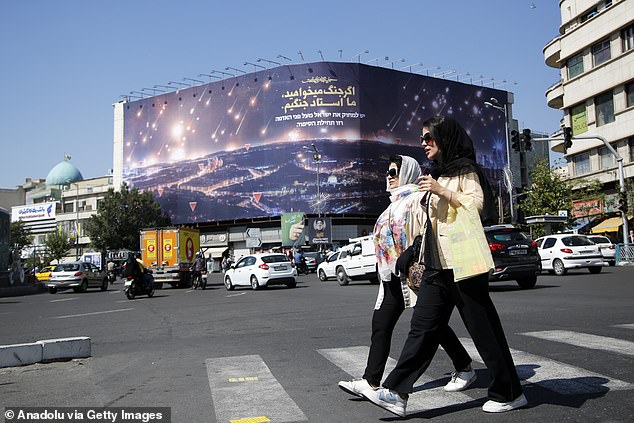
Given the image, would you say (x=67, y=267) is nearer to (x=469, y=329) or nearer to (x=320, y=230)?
(x=469, y=329)

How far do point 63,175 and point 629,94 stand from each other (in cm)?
8841

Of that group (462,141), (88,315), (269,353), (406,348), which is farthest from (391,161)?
(88,315)

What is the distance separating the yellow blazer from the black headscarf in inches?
1.6

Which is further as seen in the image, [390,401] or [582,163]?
[582,163]

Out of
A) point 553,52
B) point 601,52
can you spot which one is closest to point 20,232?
point 553,52

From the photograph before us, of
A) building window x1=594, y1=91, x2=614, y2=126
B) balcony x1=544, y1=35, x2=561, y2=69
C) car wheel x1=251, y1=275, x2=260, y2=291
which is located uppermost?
balcony x1=544, y1=35, x2=561, y2=69

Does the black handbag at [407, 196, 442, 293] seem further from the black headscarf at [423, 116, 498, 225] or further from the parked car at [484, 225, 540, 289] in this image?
the parked car at [484, 225, 540, 289]

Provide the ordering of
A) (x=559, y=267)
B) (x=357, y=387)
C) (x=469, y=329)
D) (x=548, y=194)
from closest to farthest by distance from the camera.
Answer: (x=469, y=329) → (x=357, y=387) → (x=559, y=267) → (x=548, y=194)

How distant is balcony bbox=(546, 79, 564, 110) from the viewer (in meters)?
48.9

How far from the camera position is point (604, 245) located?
30.1 meters

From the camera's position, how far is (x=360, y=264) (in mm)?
24875

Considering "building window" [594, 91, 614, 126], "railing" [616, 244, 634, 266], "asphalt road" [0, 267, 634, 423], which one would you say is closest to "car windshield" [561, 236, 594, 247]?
"railing" [616, 244, 634, 266]

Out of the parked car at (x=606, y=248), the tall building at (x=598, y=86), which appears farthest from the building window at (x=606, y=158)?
the parked car at (x=606, y=248)

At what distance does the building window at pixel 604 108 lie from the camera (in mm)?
41716
